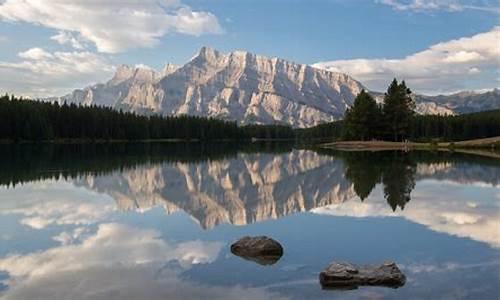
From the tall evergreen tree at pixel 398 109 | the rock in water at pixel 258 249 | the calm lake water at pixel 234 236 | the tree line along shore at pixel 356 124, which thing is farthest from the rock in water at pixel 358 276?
the tall evergreen tree at pixel 398 109

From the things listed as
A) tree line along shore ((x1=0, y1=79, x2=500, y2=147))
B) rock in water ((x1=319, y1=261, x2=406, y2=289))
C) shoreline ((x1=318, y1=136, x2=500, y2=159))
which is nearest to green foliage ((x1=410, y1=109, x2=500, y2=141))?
tree line along shore ((x1=0, y1=79, x2=500, y2=147))

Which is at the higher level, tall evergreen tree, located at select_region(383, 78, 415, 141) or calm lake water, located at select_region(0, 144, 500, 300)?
tall evergreen tree, located at select_region(383, 78, 415, 141)

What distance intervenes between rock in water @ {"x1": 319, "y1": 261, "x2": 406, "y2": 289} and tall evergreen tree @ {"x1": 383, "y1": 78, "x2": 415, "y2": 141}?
4305 inches

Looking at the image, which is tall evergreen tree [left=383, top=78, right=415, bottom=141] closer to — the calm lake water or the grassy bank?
the grassy bank

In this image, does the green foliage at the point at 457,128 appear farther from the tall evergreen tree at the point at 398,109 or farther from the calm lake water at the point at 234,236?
the calm lake water at the point at 234,236

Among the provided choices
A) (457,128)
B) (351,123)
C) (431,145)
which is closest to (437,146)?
(431,145)

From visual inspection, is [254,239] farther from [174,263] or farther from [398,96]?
[398,96]

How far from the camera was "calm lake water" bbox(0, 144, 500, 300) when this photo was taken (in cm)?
1390

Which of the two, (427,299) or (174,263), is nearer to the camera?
(427,299)

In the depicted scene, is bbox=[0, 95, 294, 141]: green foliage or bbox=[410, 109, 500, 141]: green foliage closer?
bbox=[0, 95, 294, 141]: green foliage

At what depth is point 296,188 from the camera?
38.6 m

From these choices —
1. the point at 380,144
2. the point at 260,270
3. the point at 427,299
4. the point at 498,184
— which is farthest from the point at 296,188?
the point at 380,144

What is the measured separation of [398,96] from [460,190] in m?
87.7

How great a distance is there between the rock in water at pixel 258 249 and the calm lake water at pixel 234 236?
1.46 ft
